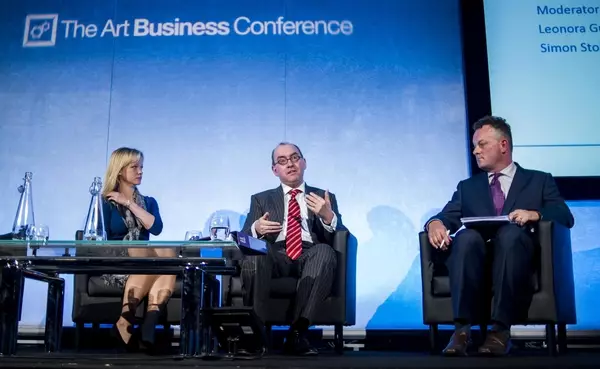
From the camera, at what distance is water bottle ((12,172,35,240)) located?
3.13 metres

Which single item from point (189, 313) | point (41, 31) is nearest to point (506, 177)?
point (189, 313)

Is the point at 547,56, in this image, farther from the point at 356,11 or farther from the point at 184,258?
the point at 184,258

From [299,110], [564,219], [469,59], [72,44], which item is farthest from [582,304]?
[72,44]

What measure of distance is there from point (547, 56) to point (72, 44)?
3165 mm

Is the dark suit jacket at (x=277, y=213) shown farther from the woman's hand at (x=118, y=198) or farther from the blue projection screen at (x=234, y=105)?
the blue projection screen at (x=234, y=105)

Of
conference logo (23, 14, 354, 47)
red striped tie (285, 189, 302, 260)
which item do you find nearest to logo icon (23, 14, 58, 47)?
conference logo (23, 14, 354, 47)

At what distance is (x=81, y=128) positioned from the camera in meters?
4.89

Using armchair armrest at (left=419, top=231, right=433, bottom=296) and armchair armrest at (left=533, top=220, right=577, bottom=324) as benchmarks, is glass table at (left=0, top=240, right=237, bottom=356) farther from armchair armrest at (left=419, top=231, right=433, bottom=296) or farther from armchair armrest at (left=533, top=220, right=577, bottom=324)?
armchair armrest at (left=533, top=220, right=577, bottom=324)

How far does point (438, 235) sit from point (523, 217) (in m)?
0.38

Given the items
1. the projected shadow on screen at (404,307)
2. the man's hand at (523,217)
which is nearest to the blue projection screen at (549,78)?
the projected shadow on screen at (404,307)

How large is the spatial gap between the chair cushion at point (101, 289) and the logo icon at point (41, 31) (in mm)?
1986

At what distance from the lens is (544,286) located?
3.15m

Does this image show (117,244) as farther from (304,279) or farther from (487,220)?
(487,220)

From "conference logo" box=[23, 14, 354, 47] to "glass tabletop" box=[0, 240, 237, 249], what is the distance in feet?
7.93
